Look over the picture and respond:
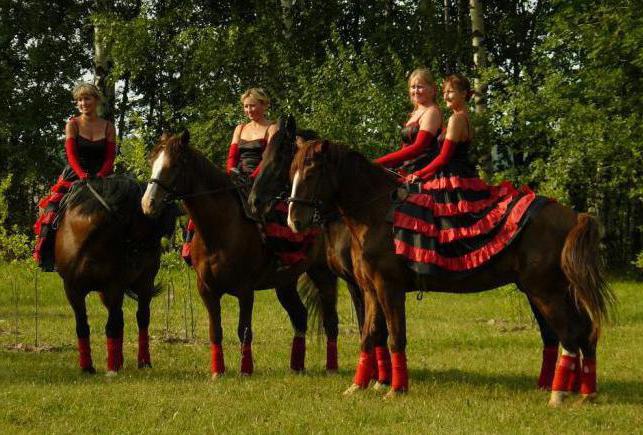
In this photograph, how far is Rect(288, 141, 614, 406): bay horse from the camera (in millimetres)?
8492

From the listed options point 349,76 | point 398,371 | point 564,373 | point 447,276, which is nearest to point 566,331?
point 564,373

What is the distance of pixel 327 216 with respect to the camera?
9.49 metres

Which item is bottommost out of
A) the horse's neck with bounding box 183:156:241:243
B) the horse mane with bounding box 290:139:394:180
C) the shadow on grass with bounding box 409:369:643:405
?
the shadow on grass with bounding box 409:369:643:405

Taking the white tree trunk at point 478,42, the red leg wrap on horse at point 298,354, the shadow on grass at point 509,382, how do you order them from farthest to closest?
1. the white tree trunk at point 478,42
2. the red leg wrap on horse at point 298,354
3. the shadow on grass at point 509,382

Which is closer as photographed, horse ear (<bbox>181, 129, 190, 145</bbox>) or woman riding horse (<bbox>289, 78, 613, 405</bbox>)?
woman riding horse (<bbox>289, 78, 613, 405</bbox>)

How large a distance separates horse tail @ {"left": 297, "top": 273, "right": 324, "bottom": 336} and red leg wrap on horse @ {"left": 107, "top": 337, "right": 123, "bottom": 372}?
97.7 inches

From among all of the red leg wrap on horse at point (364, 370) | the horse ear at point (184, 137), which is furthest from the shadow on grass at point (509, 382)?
the horse ear at point (184, 137)

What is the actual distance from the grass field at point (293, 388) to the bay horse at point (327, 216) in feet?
1.54

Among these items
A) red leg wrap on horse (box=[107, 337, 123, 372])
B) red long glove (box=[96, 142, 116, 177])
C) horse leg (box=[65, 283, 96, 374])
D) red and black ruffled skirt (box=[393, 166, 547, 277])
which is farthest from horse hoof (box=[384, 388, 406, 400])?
red long glove (box=[96, 142, 116, 177])

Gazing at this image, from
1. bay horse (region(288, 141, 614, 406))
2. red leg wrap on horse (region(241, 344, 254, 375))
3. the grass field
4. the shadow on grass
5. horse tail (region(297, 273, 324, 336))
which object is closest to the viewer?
the grass field

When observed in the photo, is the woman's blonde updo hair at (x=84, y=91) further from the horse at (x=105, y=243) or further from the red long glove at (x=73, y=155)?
the horse at (x=105, y=243)

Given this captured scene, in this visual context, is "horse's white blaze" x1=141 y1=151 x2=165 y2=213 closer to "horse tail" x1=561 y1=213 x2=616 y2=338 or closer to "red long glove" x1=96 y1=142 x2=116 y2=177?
"red long glove" x1=96 y1=142 x2=116 y2=177

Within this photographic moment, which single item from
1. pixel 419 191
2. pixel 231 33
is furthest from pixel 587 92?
pixel 419 191

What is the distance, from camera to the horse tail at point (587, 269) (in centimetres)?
836
